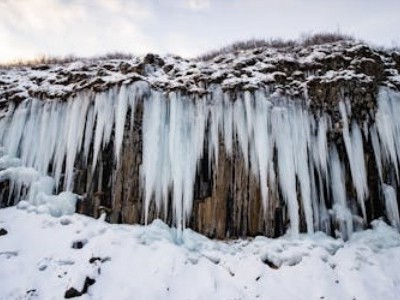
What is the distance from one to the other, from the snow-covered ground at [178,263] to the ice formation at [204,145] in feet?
1.81

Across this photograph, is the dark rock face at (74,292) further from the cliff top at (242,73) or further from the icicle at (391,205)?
the icicle at (391,205)

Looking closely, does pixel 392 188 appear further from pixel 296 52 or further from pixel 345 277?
pixel 296 52

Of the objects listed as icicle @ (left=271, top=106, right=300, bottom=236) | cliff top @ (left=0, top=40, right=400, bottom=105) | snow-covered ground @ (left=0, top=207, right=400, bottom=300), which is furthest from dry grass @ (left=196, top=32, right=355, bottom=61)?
snow-covered ground @ (left=0, top=207, right=400, bottom=300)

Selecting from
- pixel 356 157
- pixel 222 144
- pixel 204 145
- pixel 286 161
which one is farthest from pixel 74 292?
pixel 356 157

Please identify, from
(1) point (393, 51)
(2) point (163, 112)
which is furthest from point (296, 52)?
(2) point (163, 112)

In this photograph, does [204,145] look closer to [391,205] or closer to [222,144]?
[222,144]

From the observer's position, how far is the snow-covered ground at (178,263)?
24.3ft

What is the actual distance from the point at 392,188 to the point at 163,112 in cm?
533

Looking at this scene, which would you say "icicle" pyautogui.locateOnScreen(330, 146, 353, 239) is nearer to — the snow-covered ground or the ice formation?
the ice formation

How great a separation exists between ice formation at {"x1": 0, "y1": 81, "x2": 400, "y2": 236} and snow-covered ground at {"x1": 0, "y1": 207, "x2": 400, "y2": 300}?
55cm

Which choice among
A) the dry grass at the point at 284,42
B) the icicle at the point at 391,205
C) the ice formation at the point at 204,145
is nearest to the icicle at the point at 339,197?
the ice formation at the point at 204,145

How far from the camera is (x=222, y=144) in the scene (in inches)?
380

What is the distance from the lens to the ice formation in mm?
9227

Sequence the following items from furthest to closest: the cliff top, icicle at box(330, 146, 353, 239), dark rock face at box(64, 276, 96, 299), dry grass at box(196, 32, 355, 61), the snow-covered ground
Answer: dry grass at box(196, 32, 355, 61) → the cliff top → icicle at box(330, 146, 353, 239) → the snow-covered ground → dark rock face at box(64, 276, 96, 299)
